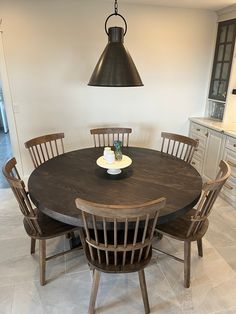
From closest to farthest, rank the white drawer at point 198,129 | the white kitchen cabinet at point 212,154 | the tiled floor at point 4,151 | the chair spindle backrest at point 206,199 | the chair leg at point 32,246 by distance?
the chair spindle backrest at point 206,199 < the chair leg at point 32,246 < the white kitchen cabinet at point 212,154 < the white drawer at point 198,129 < the tiled floor at point 4,151

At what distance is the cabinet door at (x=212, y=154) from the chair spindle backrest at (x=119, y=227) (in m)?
2.00

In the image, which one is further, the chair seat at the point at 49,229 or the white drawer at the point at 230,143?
the white drawer at the point at 230,143

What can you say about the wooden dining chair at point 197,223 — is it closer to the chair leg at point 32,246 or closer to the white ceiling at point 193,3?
the chair leg at point 32,246

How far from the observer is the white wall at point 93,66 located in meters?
2.96

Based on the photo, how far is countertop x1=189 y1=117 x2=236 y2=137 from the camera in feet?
9.59

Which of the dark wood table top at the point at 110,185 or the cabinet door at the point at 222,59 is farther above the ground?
the cabinet door at the point at 222,59

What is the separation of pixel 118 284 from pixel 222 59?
10.7ft

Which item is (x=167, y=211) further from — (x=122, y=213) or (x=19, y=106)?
(x=19, y=106)

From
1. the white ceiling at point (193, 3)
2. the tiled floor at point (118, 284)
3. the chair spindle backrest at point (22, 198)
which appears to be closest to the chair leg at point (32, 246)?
the tiled floor at point (118, 284)

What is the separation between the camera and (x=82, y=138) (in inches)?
140

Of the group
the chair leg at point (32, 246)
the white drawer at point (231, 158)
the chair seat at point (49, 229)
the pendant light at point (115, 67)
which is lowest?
the chair leg at point (32, 246)

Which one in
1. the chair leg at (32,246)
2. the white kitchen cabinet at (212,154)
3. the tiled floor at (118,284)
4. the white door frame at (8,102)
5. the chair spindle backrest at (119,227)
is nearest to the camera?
the chair spindle backrest at (119,227)

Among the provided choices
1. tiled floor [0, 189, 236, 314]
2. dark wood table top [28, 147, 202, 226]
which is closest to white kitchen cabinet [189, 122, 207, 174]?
dark wood table top [28, 147, 202, 226]

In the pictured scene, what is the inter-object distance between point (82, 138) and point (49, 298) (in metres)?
2.26
